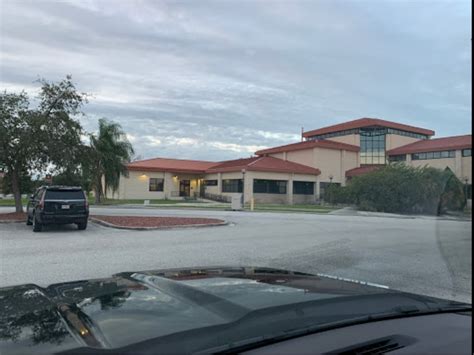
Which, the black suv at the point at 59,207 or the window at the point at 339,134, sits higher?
the window at the point at 339,134

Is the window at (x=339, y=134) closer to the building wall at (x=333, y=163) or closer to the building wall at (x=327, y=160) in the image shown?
the building wall at (x=327, y=160)

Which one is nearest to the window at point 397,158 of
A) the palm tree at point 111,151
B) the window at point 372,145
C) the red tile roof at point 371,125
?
the window at point 372,145

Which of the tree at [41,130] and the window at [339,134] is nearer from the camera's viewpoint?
the tree at [41,130]

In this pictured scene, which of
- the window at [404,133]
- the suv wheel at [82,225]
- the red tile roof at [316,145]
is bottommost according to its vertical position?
the suv wheel at [82,225]

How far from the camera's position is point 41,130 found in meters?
19.8

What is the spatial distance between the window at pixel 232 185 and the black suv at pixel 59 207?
30365mm

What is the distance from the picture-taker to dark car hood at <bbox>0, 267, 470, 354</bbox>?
72.7 inches

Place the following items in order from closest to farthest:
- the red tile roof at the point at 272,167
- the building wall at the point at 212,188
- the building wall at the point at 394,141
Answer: the red tile roof at the point at 272,167, the building wall at the point at 212,188, the building wall at the point at 394,141

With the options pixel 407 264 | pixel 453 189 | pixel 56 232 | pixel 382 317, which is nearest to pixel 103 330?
pixel 382 317

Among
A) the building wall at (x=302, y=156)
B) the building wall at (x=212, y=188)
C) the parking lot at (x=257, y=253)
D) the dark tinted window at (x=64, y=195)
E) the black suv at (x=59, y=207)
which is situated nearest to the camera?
the parking lot at (x=257, y=253)

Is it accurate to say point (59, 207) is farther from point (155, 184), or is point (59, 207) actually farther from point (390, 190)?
point (155, 184)

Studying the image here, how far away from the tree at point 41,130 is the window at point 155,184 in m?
29.2

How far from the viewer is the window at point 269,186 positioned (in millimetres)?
47094

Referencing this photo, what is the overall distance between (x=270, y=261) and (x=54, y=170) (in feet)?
50.7
